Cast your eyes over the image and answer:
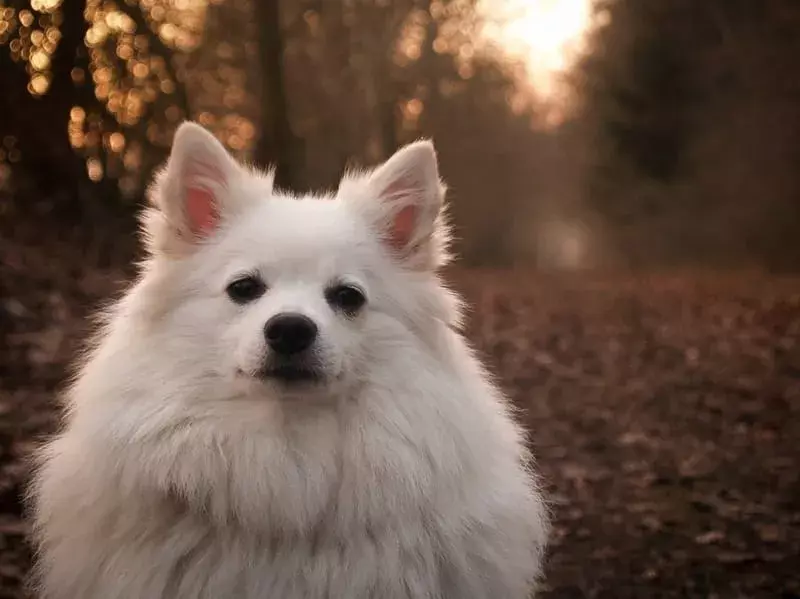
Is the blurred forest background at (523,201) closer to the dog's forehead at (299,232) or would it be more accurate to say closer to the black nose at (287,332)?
the dog's forehead at (299,232)

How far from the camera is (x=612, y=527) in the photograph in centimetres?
328

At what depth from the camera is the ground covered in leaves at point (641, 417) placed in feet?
9.78

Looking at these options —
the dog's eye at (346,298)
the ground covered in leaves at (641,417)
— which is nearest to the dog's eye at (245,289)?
the dog's eye at (346,298)

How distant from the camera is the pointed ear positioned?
2.07 m

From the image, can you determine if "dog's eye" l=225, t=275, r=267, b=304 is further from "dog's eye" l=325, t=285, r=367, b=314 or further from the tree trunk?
the tree trunk

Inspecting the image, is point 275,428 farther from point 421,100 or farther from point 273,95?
point 421,100

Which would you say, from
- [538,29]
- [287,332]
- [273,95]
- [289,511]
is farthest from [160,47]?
[289,511]

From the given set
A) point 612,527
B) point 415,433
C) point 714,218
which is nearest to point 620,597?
point 612,527

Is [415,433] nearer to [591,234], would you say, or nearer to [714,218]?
[714,218]

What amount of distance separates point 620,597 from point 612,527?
504mm

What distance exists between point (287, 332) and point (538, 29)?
3.43 meters

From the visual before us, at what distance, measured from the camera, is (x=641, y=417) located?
4.47m

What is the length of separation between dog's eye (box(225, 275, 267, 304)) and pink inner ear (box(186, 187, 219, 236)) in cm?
20

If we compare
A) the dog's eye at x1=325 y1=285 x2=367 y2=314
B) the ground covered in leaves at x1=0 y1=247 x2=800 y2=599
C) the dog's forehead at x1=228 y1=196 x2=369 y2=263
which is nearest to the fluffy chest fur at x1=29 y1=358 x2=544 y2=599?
the dog's eye at x1=325 y1=285 x2=367 y2=314
